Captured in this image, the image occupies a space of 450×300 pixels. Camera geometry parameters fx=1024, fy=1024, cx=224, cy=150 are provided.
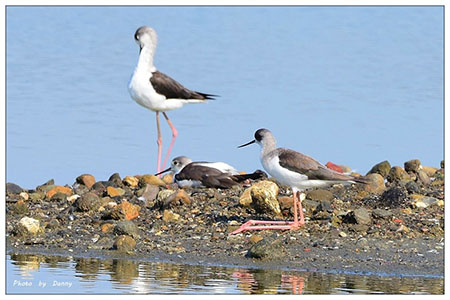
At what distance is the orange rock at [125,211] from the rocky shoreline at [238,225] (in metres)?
0.01

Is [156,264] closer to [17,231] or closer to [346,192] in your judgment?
[17,231]

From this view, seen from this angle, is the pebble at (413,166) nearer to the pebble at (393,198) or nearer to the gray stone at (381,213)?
the pebble at (393,198)

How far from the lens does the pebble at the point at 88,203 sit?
37.2 feet

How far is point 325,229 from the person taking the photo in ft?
34.2

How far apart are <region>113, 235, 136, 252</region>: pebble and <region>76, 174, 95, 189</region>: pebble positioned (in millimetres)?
3081

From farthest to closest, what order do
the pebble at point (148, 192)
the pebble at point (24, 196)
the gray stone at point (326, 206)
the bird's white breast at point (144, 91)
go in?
the bird's white breast at point (144, 91)
the pebble at point (24, 196)
the pebble at point (148, 192)
the gray stone at point (326, 206)

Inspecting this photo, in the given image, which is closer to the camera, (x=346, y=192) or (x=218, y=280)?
(x=218, y=280)

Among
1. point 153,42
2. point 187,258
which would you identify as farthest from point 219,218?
point 153,42

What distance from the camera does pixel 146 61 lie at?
15.5 meters

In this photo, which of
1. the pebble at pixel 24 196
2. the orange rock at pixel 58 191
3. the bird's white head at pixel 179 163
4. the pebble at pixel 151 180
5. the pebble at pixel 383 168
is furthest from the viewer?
the bird's white head at pixel 179 163

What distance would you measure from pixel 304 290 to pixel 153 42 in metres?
7.97

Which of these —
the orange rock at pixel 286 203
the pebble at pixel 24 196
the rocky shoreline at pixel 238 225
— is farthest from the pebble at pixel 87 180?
the orange rock at pixel 286 203

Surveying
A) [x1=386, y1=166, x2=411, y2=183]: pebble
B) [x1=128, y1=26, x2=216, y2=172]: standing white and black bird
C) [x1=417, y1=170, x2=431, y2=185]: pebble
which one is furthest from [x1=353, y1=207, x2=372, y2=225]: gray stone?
[x1=128, y1=26, x2=216, y2=172]: standing white and black bird

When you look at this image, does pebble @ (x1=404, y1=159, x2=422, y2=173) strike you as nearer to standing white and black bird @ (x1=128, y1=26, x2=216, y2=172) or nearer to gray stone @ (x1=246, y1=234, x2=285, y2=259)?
standing white and black bird @ (x1=128, y1=26, x2=216, y2=172)
